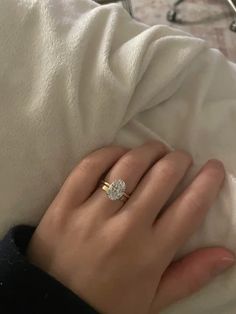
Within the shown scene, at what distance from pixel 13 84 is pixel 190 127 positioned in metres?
0.22

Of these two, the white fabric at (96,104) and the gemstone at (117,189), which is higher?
the white fabric at (96,104)

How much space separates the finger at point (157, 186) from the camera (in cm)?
54

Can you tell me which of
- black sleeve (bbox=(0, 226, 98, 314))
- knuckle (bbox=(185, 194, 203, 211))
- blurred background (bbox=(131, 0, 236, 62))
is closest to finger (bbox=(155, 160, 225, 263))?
knuckle (bbox=(185, 194, 203, 211))

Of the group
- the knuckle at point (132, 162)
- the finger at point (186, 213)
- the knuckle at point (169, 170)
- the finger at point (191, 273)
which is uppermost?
the knuckle at point (132, 162)

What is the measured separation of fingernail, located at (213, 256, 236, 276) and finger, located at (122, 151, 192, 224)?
86mm

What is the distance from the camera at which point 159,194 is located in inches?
21.6

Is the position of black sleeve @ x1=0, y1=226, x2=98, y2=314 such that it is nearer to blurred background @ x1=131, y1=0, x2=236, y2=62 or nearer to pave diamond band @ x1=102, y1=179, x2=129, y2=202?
pave diamond band @ x1=102, y1=179, x2=129, y2=202

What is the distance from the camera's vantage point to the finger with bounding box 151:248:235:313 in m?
0.53

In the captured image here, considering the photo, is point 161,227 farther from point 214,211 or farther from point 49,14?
point 49,14

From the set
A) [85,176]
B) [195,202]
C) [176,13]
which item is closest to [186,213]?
[195,202]

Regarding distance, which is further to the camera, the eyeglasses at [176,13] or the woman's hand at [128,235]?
the eyeglasses at [176,13]

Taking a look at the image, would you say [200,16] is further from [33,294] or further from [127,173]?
[33,294]

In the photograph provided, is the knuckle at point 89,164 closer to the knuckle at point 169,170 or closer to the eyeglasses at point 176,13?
the knuckle at point 169,170

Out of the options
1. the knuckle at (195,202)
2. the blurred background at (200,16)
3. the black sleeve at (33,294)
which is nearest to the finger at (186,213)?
the knuckle at (195,202)
